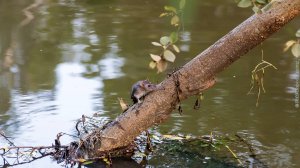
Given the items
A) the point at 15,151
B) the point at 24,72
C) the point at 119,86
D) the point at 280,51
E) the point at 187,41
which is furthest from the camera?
the point at 187,41

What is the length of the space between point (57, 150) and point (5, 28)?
2.86 metres

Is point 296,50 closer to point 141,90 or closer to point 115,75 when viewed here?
point 141,90

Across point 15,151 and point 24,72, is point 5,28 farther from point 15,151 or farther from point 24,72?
point 15,151

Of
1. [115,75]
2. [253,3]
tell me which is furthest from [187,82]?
[115,75]

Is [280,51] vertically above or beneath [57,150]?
above

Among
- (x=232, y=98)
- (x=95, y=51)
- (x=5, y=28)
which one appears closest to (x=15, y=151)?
(x=232, y=98)

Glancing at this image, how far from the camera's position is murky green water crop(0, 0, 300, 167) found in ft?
10.3

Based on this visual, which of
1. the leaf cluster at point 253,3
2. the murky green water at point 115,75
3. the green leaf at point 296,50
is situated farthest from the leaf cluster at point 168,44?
the murky green water at point 115,75

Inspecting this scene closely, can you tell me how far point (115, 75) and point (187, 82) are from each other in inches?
55.7

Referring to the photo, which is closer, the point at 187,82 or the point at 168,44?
the point at 168,44

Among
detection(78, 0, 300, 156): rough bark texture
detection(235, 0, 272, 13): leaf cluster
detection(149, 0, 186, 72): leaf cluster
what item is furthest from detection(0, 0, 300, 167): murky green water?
detection(235, 0, 272, 13): leaf cluster

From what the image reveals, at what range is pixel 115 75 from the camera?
4.02m

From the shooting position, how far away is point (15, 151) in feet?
9.45

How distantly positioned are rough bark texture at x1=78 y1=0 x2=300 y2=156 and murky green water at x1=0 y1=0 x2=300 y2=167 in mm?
229
